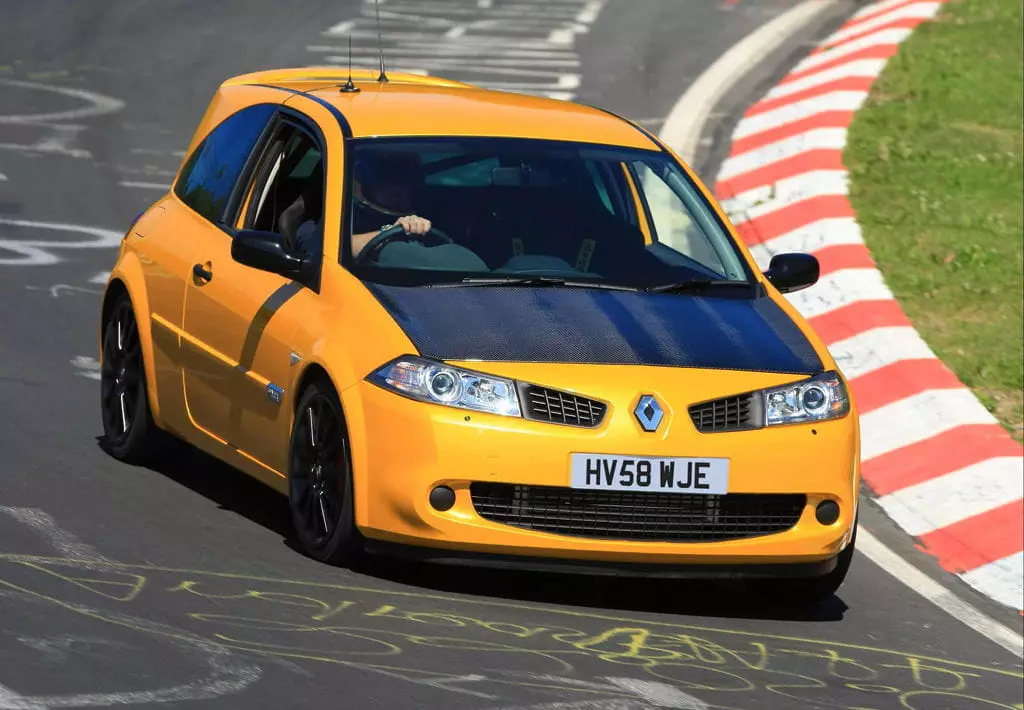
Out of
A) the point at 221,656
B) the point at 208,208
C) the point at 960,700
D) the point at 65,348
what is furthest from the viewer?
the point at 65,348

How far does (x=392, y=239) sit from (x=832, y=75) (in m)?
11.7

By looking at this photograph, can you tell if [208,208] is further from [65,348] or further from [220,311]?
[65,348]

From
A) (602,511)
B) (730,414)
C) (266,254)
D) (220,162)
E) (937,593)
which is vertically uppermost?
(220,162)

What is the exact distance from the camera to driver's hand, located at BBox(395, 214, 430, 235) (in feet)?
27.0

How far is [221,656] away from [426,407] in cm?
133

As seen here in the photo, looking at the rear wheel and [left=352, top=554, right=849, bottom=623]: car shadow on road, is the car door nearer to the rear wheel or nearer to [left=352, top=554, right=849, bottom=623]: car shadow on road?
the rear wheel

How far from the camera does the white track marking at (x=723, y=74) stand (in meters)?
17.8

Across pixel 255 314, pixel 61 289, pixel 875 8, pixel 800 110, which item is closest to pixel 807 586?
pixel 255 314

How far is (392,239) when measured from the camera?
8.16 meters

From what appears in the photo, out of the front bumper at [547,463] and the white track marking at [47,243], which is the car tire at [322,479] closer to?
the front bumper at [547,463]

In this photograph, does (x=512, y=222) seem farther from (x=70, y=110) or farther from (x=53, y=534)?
(x=70, y=110)

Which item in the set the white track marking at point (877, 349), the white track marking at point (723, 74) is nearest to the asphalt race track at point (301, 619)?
the white track marking at point (877, 349)

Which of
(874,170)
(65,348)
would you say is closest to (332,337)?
(65,348)

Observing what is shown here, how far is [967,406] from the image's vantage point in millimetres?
11688
